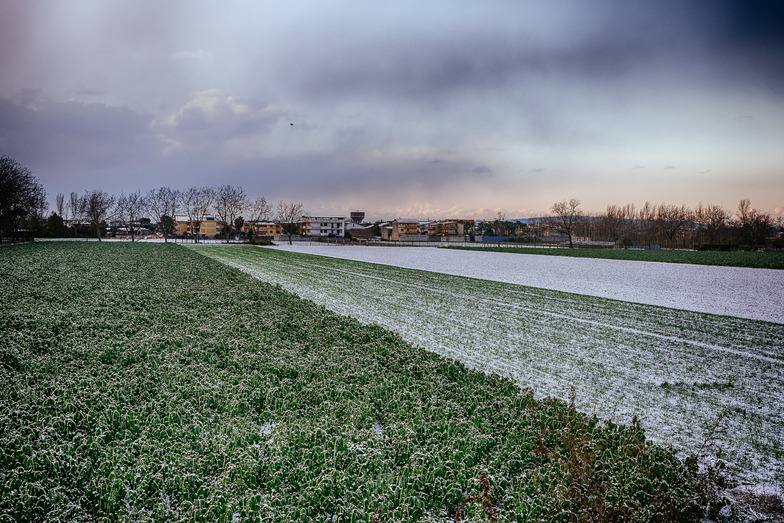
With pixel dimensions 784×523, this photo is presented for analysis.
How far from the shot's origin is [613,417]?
584 cm

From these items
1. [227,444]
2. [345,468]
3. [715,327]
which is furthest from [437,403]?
[715,327]

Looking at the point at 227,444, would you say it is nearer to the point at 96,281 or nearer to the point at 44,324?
the point at 44,324

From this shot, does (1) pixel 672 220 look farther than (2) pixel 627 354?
Yes

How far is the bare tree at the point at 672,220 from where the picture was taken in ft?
370

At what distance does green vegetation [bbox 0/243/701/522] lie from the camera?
12.3ft

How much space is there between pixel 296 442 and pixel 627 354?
24.0 feet

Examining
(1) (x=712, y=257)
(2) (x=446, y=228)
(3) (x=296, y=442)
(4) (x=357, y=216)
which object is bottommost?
(3) (x=296, y=442)

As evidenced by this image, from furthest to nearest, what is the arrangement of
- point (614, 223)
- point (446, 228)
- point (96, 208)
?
1. point (446, 228)
2. point (614, 223)
3. point (96, 208)

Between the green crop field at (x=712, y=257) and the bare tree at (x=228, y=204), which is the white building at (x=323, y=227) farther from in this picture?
the green crop field at (x=712, y=257)

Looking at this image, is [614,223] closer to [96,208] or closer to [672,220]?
[672,220]

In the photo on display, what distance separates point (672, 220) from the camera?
122 metres

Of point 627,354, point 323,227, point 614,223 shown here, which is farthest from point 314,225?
Result: point 627,354

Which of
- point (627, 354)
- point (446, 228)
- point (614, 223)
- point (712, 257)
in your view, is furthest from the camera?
point (446, 228)

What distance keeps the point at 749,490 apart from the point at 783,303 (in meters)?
16.5
